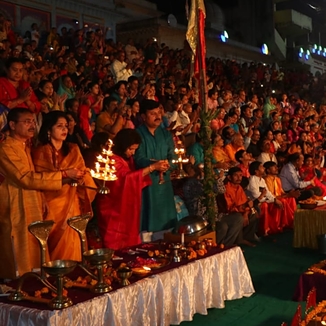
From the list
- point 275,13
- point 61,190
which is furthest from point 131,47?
point 275,13

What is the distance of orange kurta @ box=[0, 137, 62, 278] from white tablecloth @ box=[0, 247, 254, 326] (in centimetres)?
98

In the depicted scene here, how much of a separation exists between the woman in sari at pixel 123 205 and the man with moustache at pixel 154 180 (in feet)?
1.27

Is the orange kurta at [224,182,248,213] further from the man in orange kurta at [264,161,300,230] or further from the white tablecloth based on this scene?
the white tablecloth

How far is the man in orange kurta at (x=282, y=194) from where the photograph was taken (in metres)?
8.46

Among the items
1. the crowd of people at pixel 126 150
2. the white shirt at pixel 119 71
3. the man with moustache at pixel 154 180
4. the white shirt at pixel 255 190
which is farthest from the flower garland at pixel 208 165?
the white shirt at pixel 119 71

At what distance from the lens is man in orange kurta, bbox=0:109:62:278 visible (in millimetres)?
4004

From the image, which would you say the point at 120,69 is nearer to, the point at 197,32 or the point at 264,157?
the point at 264,157

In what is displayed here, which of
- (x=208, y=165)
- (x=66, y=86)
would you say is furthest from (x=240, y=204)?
(x=66, y=86)

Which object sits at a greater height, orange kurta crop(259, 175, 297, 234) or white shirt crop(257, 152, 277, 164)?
white shirt crop(257, 152, 277, 164)

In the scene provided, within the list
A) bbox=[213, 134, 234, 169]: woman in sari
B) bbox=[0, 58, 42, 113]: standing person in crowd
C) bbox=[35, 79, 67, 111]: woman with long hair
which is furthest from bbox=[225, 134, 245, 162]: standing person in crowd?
bbox=[0, 58, 42, 113]: standing person in crowd

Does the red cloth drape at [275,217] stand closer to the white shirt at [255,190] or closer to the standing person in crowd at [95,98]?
the white shirt at [255,190]

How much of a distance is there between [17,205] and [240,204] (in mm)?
4054

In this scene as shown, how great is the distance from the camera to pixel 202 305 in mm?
4281

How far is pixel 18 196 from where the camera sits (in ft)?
13.5
